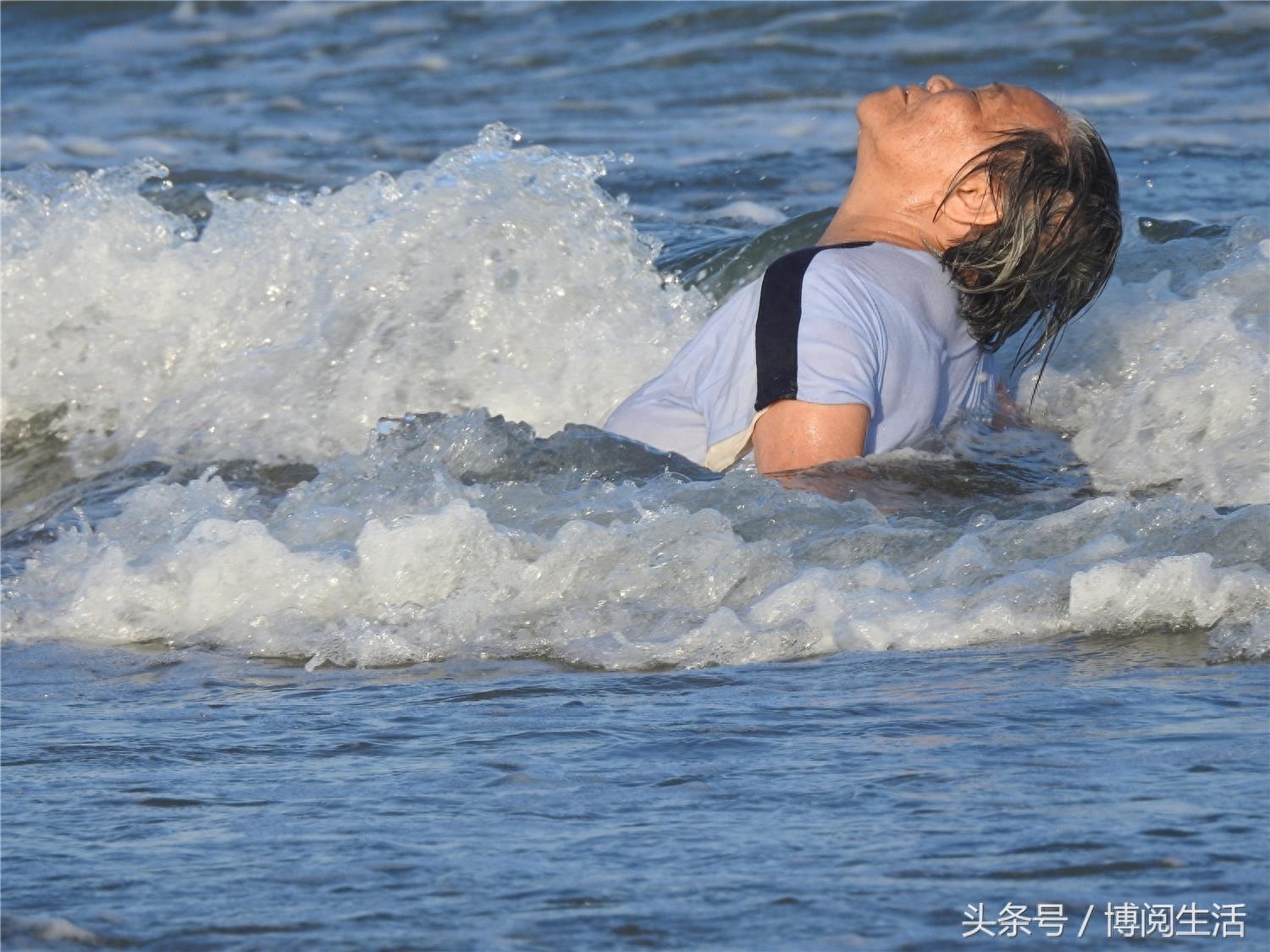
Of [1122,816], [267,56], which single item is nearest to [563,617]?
[1122,816]

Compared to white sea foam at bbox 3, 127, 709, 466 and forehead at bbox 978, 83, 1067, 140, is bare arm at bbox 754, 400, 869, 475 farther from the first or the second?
white sea foam at bbox 3, 127, 709, 466

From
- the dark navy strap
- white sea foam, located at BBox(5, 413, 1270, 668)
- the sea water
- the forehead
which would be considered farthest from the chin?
white sea foam, located at BBox(5, 413, 1270, 668)

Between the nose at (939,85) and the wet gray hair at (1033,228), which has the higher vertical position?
the nose at (939,85)

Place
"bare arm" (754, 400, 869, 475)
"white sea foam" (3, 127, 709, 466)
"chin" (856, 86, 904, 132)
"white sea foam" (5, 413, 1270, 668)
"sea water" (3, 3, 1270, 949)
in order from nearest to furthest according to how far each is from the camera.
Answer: "sea water" (3, 3, 1270, 949) → "white sea foam" (5, 413, 1270, 668) → "bare arm" (754, 400, 869, 475) → "chin" (856, 86, 904, 132) → "white sea foam" (3, 127, 709, 466)

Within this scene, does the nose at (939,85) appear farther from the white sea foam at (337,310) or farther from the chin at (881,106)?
the white sea foam at (337,310)

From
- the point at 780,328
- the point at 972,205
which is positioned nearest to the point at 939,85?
the point at 972,205

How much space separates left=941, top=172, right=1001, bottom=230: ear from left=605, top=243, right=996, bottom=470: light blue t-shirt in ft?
0.35

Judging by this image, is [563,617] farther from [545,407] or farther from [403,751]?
[545,407]

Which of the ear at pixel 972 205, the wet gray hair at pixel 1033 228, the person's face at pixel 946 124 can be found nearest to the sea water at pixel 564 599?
the wet gray hair at pixel 1033 228

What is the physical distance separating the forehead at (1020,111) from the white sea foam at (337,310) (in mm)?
1735

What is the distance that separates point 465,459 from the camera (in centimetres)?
394

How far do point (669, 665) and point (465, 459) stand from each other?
1.19m

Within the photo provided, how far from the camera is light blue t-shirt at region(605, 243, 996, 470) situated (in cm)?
338

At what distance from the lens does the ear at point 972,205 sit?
3.68m
